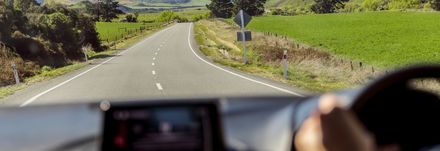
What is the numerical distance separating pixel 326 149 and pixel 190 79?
16639 millimetres

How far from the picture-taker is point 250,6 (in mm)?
157750

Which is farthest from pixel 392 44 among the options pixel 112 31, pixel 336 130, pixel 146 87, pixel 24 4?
pixel 112 31

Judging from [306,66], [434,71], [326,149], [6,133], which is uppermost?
[434,71]

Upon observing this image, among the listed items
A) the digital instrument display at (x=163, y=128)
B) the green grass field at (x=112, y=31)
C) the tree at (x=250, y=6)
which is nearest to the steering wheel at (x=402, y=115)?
the digital instrument display at (x=163, y=128)

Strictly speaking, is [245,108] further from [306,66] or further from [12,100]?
[306,66]

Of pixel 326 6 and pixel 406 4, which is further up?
pixel 406 4

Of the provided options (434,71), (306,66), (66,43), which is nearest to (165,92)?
(306,66)

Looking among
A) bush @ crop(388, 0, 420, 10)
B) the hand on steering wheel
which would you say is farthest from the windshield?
bush @ crop(388, 0, 420, 10)

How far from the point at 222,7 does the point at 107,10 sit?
32575 mm

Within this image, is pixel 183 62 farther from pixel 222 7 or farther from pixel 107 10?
pixel 222 7

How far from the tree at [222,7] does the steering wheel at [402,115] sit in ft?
524

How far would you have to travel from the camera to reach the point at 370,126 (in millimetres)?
2289

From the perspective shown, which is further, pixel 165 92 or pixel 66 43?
pixel 66 43

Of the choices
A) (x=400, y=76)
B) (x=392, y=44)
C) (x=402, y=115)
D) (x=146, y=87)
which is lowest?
(x=392, y=44)
